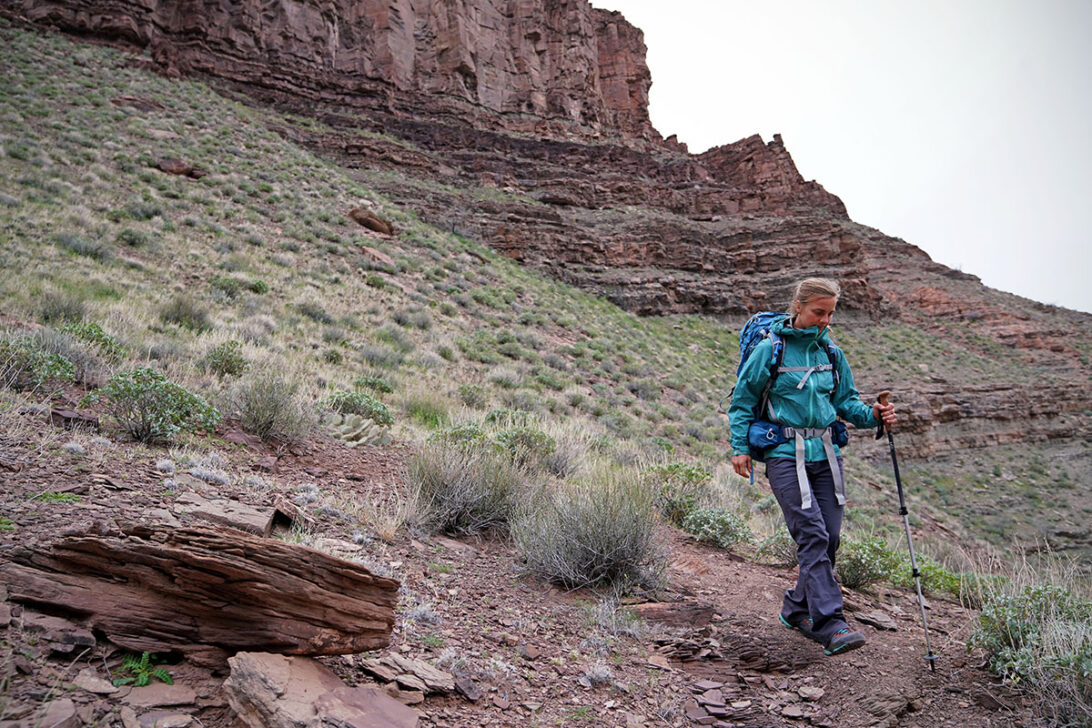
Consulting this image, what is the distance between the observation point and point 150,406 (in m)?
4.03

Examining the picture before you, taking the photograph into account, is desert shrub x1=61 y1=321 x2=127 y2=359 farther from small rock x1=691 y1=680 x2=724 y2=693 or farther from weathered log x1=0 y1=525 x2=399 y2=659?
small rock x1=691 y1=680 x2=724 y2=693

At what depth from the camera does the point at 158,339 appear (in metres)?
6.90

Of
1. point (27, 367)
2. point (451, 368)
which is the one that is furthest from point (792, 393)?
point (451, 368)

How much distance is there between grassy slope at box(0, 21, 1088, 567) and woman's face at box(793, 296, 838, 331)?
4.12 meters

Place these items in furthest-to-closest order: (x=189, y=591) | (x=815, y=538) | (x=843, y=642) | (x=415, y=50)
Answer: (x=415, y=50) → (x=815, y=538) → (x=843, y=642) → (x=189, y=591)

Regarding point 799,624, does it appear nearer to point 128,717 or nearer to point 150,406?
point 128,717

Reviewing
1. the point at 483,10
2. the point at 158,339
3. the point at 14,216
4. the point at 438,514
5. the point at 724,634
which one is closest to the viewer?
the point at 724,634

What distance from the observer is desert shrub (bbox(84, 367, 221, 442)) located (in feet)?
12.8

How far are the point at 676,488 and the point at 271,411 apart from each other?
387 cm

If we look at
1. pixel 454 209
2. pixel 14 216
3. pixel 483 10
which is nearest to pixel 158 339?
pixel 14 216

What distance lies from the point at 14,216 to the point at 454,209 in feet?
67.8

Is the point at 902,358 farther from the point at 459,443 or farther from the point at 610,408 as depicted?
the point at 459,443

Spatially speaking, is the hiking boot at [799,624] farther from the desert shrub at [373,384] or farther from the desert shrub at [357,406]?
the desert shrub at [373,384]

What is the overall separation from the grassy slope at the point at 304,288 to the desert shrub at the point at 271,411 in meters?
0.79
